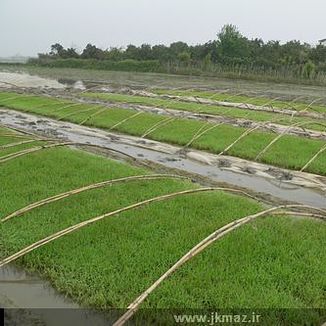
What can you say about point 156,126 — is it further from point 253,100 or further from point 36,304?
point 253,100

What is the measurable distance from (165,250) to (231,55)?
5204 centimetres

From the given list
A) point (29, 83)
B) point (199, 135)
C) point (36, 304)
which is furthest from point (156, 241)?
point (29, 83)

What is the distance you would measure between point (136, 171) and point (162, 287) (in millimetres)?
5118

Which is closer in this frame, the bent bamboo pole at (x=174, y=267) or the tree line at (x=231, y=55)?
the bent bamboo pole at (x=174, y=267)

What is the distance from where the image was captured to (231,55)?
5441 cm

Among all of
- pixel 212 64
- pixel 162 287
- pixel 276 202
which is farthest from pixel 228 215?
pixel 212 64

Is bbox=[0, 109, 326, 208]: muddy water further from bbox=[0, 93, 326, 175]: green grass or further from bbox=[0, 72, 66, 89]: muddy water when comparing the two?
bbox=[0, 72, 66, 89]: muddy water

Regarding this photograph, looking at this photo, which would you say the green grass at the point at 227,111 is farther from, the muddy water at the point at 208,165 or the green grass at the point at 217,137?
the muddy water at the point at 208,165

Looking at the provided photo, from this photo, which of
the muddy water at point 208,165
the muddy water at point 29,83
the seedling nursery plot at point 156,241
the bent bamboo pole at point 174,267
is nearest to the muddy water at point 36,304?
the seedling nursery plot at point 156,241

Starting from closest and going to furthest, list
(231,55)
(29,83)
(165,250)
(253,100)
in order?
(165,250), (253,100), (29,83), (231,55)

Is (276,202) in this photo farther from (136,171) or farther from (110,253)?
(110,253)

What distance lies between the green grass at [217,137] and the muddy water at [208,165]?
1.66 feet

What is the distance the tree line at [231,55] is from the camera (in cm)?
4616

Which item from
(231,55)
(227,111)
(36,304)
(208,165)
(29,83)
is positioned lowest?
(36,304)
